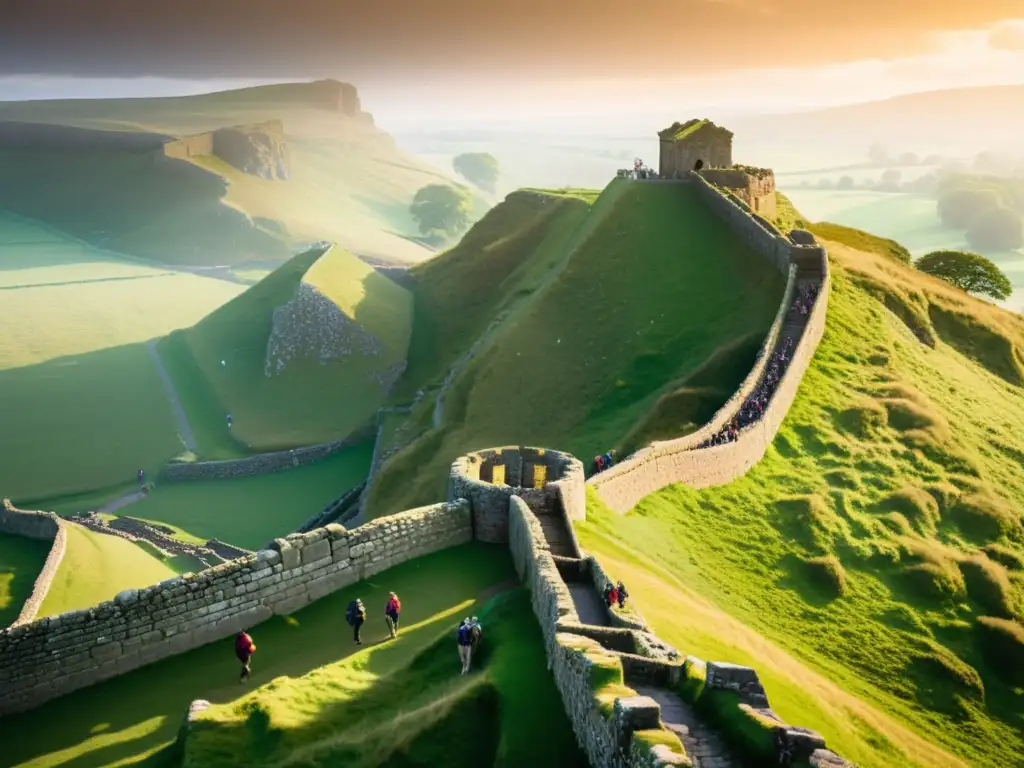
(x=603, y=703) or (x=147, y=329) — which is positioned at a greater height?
(x=603, y=703)

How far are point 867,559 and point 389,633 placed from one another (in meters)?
22.2

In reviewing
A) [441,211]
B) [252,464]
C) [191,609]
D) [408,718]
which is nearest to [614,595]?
[408,718]

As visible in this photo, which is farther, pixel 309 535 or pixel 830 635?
pixel 830 635

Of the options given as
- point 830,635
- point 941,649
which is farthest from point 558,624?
point 941,649

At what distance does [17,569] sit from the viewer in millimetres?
42375

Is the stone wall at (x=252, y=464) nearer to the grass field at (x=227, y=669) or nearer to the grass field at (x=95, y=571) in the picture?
the grass field at (x=95, y=571)

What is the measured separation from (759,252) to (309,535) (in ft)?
153

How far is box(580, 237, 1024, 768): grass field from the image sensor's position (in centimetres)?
2653

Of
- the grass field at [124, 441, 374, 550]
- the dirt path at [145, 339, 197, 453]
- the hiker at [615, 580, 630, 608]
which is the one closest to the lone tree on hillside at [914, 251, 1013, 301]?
the grass field at [124, 441, 374, 550]

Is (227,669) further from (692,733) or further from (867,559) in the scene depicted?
(867,559)

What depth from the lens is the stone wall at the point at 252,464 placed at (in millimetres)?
68438

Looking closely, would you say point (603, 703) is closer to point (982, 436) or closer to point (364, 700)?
point (364, 700)

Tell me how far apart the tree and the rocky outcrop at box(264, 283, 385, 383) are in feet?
333

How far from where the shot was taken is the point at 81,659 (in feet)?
60.0
